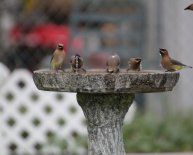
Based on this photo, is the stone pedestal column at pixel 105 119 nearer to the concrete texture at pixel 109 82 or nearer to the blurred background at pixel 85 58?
the concrete texture at pixel 109 82

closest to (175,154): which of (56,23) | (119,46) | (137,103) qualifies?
(137,103)

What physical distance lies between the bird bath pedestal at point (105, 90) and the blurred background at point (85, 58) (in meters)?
2.48

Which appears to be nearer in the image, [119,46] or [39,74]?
[39,74]

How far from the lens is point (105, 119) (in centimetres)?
614

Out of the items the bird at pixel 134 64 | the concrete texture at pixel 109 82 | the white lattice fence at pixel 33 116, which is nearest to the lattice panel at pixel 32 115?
the white lattice fence at pixel 33 116

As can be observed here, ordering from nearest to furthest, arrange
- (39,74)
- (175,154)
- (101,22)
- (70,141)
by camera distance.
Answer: (39,74) < (175,154) < (70,141) < (101,22)

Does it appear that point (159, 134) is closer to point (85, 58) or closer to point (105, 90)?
point (85, 58)

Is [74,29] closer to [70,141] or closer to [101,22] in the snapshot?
[101,22]

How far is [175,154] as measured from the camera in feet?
28.8

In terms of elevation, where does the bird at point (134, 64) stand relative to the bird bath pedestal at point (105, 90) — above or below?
above

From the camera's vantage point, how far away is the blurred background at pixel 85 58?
9.98m

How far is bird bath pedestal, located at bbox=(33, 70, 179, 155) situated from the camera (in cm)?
565

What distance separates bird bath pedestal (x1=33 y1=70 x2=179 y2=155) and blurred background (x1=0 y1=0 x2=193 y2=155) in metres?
2.48

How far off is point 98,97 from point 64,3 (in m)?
8.32
